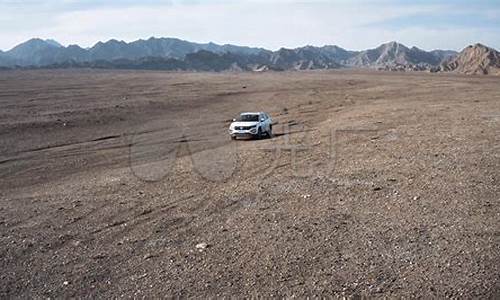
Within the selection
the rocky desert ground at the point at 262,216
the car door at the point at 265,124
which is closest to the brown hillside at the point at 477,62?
the car door at the point at 265,124

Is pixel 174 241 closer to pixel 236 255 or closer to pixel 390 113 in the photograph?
pixel 236 255

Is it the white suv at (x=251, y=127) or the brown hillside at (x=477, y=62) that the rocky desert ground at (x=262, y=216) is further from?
the brown hillside at (x=477, y=62)

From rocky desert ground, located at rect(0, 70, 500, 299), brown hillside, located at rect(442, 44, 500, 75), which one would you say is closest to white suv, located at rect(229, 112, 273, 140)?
rocky desert ground, located at rect(0, 70, 500, 299)

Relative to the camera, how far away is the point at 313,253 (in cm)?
1045

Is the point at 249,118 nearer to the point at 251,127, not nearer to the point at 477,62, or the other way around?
the point at 251,127

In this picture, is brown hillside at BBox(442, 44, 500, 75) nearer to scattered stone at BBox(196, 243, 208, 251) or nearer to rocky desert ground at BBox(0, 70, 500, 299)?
rocky desert ground at BBox(0, 70, 500, 299)

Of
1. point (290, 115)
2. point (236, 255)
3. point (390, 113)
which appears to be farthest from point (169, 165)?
point (290, 115)

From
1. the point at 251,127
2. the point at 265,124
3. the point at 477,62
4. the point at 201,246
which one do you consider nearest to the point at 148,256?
the point at 201,246

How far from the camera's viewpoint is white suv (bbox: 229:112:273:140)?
1097 inches

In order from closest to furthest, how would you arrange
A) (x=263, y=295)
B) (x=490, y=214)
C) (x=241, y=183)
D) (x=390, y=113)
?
(x=263, y=295)
(x=490, y=214)
(x=241, y=183)
(x=390, y=113)

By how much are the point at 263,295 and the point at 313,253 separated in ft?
5.95

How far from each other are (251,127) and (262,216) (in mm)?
15156

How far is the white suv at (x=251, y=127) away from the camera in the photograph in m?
27.9

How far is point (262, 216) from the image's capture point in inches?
506
